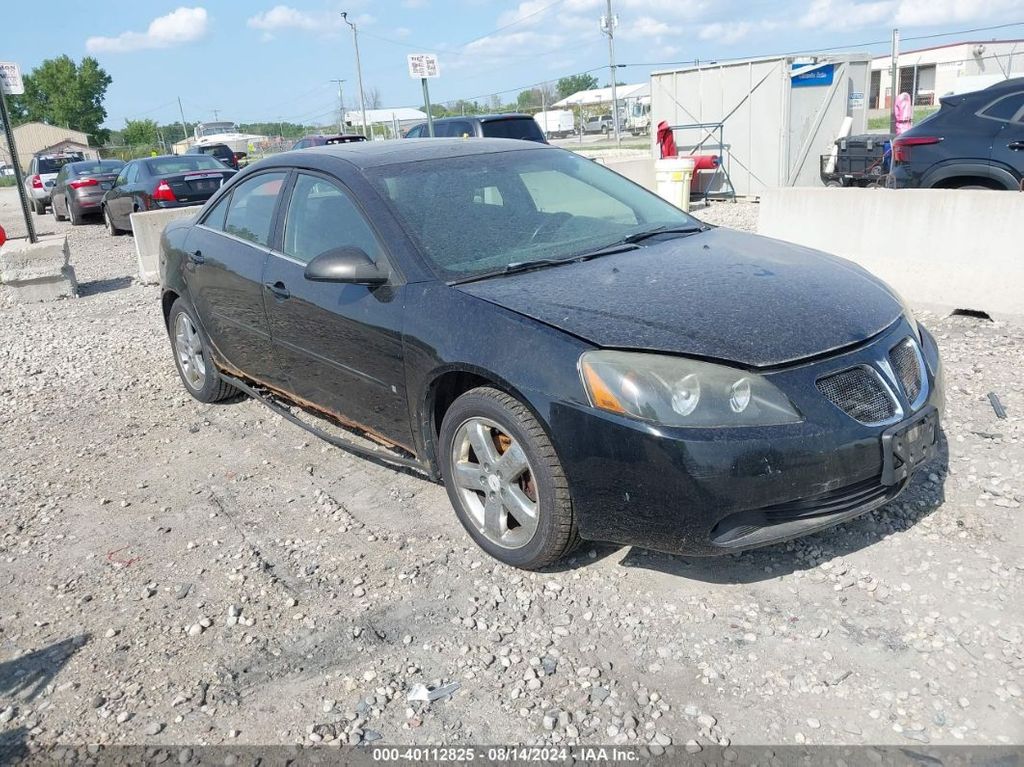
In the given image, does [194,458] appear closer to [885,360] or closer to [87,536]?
[87,536]

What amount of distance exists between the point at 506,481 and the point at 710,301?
1.05m

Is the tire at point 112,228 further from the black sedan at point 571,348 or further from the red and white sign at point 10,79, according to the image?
the black sedan at point 571,348

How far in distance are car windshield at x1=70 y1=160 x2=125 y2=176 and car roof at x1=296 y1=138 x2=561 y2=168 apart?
1810 centimetres

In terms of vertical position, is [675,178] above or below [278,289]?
below

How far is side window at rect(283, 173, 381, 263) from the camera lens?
3939 millimetres

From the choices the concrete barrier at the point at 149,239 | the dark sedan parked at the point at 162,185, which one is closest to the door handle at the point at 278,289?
the concrete barrier at the point at 149,239

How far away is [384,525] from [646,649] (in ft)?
4.89

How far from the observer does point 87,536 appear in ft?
13.3

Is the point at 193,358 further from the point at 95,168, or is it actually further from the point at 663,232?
the point at 95,168

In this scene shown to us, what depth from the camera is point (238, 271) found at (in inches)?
A: 188

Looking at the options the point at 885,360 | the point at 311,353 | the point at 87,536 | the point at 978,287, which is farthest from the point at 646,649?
the point at 978,287

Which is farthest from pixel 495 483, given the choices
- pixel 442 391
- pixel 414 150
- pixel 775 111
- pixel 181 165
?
pixel 181 165

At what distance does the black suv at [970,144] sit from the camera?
7676mm

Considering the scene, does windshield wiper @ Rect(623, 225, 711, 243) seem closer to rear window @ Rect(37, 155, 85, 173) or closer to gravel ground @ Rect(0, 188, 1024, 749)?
gravel ground @ Rect(0, 188, 1024, 749)
